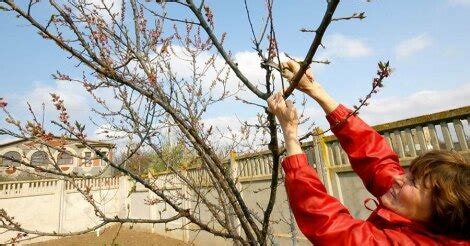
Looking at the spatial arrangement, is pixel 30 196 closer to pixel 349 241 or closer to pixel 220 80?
pixel 220 80

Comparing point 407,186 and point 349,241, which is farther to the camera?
point 407,186

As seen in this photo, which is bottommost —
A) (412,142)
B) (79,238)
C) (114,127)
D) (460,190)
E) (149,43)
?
(79,238)

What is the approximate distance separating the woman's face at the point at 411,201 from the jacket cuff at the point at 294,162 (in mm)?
452

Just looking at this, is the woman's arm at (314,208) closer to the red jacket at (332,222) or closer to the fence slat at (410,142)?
the red jacket at (332,222)

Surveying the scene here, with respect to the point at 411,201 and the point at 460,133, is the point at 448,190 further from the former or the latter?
the point at 460,133

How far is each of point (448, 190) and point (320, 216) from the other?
1.70ft

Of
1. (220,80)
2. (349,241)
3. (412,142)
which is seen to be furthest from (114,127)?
(412,142)

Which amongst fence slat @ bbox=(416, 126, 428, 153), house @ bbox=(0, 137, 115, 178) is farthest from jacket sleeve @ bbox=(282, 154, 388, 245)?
fence slat @ bbox=(416, 126, 428, 153)

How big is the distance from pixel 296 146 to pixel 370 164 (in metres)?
0.71

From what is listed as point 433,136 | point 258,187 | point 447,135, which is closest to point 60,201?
point 258,187

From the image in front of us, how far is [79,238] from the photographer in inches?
599

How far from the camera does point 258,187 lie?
7.54 metres

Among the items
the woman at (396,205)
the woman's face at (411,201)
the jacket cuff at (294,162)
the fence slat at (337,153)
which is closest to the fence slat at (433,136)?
the fence slat at (337,153)

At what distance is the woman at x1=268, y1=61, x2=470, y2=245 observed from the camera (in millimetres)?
1159
